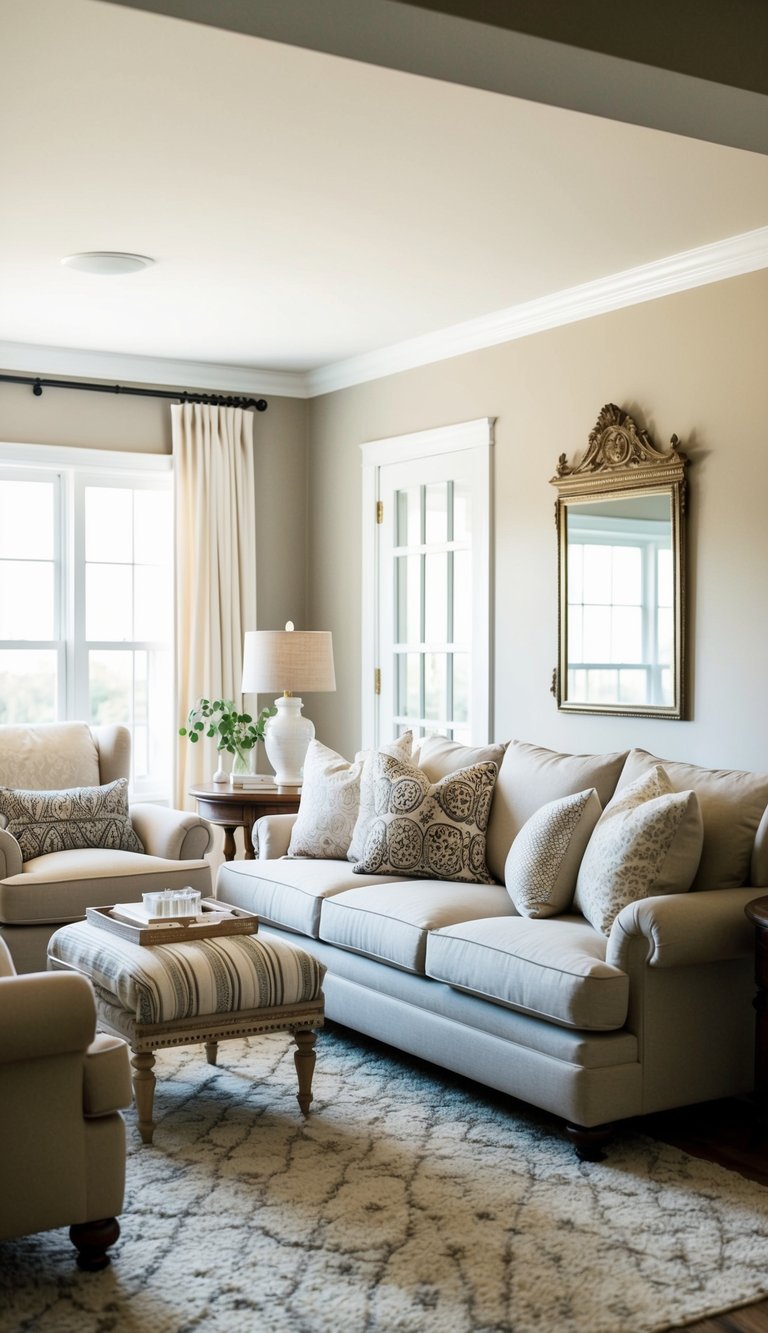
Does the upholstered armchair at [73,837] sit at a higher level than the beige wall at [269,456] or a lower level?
lower

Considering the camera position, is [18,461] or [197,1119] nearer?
[197,1119]

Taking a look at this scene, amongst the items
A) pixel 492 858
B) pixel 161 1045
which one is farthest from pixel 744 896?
pixel 161 1045

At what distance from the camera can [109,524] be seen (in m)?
6.78

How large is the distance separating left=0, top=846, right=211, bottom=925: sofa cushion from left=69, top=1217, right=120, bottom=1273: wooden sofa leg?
208cm

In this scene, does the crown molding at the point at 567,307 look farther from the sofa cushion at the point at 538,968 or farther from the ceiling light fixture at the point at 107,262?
the sofa cushion at the point at 538,968

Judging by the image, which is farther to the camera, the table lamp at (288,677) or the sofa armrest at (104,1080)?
the table lamp at (288,677)

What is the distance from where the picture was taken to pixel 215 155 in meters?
3.84

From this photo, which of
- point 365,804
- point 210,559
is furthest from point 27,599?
point 365,804

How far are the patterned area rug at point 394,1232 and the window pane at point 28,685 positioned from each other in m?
3.16

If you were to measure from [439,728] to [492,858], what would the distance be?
178 cm

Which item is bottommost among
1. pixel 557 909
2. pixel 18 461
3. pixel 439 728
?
pixel 557 909

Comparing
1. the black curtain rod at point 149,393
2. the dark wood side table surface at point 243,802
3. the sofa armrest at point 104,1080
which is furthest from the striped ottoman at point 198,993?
the black curtain rod at point 149,393

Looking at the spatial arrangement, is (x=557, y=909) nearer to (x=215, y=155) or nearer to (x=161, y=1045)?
(x=161, y=1045)

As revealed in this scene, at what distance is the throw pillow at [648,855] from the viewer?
3.53 metres
